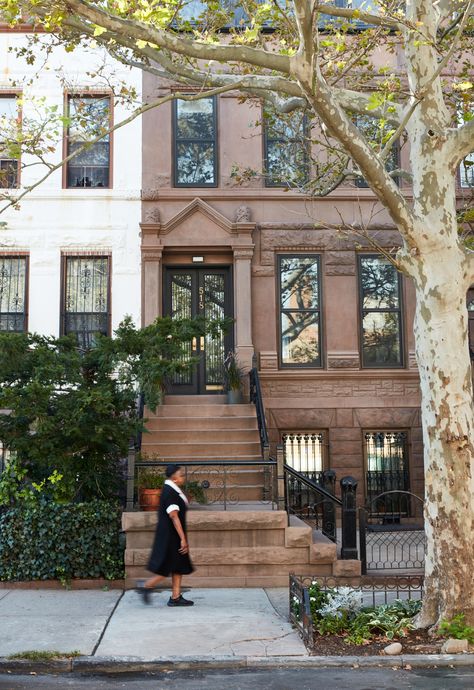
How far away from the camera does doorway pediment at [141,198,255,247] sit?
632 inches

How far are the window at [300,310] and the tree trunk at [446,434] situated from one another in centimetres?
778

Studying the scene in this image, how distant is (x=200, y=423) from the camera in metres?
14.1

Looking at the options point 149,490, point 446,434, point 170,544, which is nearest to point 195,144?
point 149,490

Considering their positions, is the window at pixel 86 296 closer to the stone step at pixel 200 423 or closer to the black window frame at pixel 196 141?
the black window frame at pixel 196 141

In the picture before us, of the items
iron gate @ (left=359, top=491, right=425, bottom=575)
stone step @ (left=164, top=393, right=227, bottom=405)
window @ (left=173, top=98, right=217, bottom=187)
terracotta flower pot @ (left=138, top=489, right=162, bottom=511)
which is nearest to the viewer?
terracotta flower pot @ (left=138, top=489, right=162, bottom=511)

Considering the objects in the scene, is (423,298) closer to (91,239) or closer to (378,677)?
(378,677)

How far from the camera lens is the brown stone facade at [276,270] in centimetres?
1583

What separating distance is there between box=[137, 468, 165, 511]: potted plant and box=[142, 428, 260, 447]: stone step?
215cm

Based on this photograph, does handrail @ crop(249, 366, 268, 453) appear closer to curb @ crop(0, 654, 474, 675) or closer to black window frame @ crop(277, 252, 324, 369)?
black window frame @ crop(277, 252, 324, 369)

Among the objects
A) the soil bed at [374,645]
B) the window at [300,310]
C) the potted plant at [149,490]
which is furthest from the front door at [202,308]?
the soil bed at [374,645]

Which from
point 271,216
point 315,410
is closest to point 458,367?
point 315,410

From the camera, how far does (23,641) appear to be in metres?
7.85

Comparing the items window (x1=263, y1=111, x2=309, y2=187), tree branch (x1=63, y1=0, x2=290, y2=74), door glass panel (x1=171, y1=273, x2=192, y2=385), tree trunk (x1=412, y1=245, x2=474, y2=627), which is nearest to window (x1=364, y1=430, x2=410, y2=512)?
door glass panel (x1=171, y1=273, x2=192, y2=385)

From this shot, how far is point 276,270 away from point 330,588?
28.0ft
